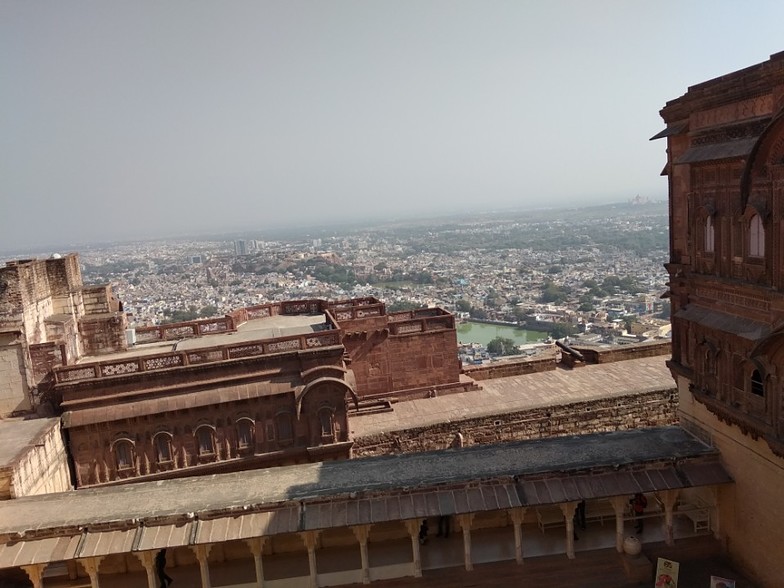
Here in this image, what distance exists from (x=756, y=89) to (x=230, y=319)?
15.8 m

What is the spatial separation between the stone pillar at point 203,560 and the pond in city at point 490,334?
61.7 metres

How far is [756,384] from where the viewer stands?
33.9ft

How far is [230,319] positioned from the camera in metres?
20.8

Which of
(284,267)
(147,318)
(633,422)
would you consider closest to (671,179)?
(633,422)

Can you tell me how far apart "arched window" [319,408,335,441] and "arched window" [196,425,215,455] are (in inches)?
109

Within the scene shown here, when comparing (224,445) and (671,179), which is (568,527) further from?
(224,445)

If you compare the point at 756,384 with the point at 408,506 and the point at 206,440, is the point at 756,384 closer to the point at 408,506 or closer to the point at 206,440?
the point at 408,506

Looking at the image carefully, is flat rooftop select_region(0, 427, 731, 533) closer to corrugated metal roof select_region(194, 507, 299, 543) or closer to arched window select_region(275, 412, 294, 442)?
corrugated metal roof select_region(194, 507, 299, 543)

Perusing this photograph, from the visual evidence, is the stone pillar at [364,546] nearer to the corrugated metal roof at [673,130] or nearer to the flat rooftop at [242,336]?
the flat rooftop at [242,336]

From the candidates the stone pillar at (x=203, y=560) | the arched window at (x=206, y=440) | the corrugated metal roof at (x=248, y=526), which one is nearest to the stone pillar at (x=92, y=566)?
the stone pillar at (x=203, y=560)

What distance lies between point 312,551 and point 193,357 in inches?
280

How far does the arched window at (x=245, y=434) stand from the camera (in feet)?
54.5

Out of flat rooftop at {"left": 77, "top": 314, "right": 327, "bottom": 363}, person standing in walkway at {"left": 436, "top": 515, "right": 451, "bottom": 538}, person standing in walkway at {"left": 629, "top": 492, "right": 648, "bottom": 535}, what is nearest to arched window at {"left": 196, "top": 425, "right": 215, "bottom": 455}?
flat rooftop at {"left": 77, "top": 314, "right": 327, "bottom": 363}

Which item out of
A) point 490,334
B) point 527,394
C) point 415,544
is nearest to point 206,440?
point 415,544
